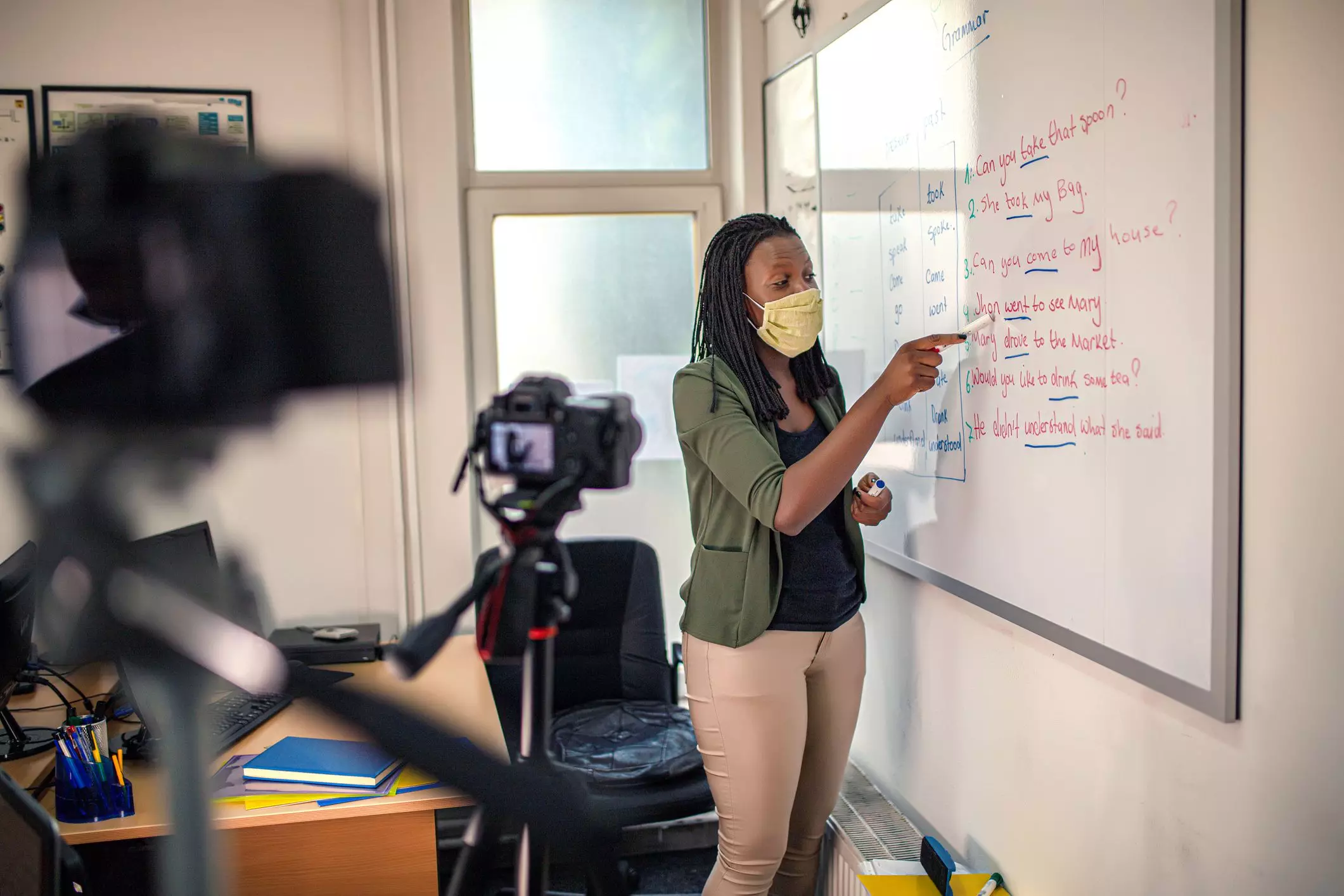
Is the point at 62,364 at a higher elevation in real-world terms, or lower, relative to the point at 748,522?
higher

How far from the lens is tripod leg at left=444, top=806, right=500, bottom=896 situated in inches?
18.8

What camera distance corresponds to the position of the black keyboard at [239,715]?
1.66 metres

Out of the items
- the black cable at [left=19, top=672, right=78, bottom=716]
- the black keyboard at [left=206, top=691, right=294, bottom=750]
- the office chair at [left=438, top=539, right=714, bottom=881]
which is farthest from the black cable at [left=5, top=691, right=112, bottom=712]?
the office chair at [left=438, top=539, right=714, bottom=881]

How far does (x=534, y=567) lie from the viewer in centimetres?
60

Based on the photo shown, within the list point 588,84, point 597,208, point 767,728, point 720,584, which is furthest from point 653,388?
point 767,728

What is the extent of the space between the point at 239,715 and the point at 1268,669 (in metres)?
1.65

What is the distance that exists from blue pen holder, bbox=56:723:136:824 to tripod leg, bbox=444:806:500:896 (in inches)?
41.7

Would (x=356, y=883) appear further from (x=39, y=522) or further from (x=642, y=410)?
(x=642, y=410)

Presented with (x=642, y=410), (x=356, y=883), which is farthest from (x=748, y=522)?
(x=642, y=410)

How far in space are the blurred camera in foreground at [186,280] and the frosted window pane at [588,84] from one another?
2.44 metres

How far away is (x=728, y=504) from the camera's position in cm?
156

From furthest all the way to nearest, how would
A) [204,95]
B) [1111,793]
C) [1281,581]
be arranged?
[204,95]
[1111,793]
[1281,581]

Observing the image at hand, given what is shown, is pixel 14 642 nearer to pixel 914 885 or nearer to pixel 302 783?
pixel 302 783

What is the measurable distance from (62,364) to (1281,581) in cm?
109
